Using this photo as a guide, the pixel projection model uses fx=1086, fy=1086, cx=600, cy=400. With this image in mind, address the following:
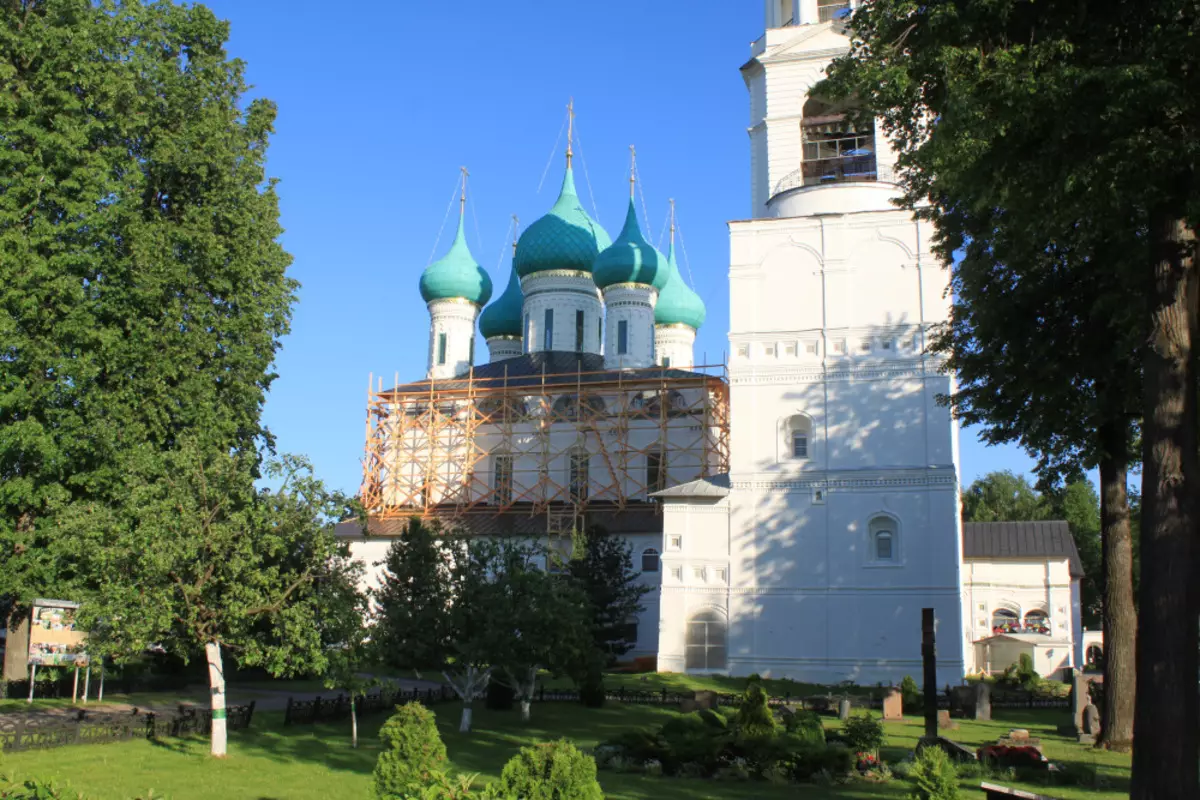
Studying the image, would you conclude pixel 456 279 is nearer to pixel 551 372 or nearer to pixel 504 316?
pixel 504 316

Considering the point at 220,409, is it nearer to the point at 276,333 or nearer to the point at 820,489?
the point at 276,333

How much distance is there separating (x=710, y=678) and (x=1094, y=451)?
13419mm

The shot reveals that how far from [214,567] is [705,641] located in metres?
16.8

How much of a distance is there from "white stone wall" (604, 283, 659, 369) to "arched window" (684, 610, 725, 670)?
14937 millimetres

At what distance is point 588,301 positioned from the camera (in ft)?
143

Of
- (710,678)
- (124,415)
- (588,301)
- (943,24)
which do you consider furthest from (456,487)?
(943,24)

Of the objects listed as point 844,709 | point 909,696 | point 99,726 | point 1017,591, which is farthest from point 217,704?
point 1017,591

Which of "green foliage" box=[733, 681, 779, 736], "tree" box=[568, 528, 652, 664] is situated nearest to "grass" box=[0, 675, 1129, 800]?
"green foliage" box=[733, 681, 779, 736]

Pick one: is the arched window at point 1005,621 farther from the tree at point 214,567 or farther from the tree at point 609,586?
the tree at point 214,567

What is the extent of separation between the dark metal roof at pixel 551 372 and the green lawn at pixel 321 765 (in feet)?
65.8

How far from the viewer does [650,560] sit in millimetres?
35156

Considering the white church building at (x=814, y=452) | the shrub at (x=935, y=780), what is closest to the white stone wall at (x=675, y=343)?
the white church building at (x=814, y=452)

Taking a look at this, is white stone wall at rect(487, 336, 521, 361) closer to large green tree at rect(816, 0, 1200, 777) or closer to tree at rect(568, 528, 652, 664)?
tree at rect(568, 528, 652, 664)

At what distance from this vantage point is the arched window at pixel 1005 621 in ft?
121
